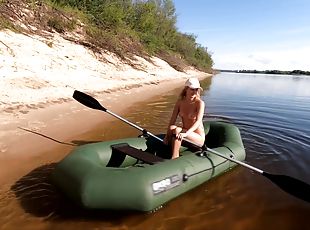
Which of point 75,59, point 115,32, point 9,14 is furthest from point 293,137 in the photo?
point 115,32

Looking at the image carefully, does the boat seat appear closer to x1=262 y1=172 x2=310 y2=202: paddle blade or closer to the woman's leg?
the woman's leg

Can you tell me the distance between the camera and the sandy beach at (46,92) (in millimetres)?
6246

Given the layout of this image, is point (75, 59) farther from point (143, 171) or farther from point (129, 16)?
point (129, 16)

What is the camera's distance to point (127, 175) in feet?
13.0

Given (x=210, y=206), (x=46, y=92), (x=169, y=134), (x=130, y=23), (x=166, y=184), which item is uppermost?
(x=130, y=23)

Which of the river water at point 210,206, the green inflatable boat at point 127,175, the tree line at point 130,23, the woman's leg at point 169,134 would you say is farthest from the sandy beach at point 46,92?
the tree line at point 130,23

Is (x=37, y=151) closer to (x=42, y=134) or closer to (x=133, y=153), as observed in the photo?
(x=42, y=134)

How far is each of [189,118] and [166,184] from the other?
5.07ft

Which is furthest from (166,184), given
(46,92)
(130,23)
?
(130,23)

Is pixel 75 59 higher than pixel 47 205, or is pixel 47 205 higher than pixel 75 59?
pixel 75 59

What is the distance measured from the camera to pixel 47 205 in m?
4.19

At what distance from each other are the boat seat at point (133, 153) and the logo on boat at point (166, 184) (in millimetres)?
355

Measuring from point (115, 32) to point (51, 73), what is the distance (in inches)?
491

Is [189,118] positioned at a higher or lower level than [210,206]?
higher
